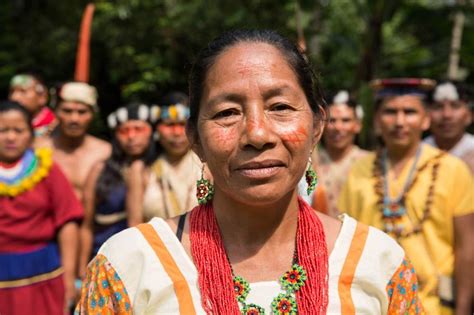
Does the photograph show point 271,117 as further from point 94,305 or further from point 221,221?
point 94,305

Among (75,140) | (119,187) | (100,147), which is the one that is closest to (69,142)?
(75,140)

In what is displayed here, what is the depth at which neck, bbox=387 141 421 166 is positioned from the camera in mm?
4395

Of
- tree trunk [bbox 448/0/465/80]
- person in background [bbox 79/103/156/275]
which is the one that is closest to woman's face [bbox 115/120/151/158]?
person in background [bbox 79/103/156/275]

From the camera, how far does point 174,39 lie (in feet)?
44.2

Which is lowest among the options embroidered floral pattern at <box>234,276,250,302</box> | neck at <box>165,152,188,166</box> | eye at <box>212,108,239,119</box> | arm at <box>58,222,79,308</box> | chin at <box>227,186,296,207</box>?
arm at <box>58,222,79,308</box>

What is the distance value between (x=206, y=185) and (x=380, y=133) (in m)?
2.56

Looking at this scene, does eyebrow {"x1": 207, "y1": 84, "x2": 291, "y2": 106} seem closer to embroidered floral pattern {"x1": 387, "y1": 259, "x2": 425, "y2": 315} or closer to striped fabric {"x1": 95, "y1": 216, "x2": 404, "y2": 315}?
striped fabric {"x1": 95, "y1": 216, "x2": 404, "y2": 315}

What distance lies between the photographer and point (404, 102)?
14.7ft

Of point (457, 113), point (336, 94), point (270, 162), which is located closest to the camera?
point (270, 162)

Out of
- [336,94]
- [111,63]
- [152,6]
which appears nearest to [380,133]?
[336,94]

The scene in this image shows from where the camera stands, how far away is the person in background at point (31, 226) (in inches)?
192

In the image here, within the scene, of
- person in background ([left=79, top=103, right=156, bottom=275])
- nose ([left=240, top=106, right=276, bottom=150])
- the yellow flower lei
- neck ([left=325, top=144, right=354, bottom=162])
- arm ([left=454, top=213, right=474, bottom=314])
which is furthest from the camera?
neck ([left=325, top=144, right=354, bottom=162])

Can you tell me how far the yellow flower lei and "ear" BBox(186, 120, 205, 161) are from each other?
9.76 ft

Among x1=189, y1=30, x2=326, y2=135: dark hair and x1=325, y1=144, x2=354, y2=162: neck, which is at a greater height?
x1=189, y1=30, x2=326, y2=135: dark hair
